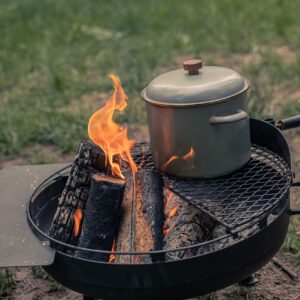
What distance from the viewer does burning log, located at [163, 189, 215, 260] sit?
225 cm

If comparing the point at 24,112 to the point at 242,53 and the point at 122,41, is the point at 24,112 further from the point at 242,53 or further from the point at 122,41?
the point at 242,53

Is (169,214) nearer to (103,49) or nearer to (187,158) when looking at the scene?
(187,158)

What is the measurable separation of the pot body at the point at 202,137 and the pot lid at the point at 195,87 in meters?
0.02

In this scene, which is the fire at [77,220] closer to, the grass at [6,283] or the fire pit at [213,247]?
the fire pit at [213,247]

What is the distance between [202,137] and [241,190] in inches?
12.3

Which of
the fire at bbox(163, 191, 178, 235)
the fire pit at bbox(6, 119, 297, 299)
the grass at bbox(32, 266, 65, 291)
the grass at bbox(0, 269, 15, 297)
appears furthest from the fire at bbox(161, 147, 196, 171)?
the grass at bbox(0, 269, 15, 297)

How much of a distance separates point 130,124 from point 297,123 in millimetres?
2286

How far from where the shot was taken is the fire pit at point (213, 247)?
195 cm

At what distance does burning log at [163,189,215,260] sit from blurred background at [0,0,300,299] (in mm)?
835

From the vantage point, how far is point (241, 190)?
2.31 meters

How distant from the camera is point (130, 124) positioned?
4.52 meters

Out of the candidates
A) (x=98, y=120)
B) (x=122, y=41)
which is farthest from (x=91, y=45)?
(x=98, y=120)

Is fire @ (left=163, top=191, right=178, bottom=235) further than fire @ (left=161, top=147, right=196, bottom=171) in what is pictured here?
Yes

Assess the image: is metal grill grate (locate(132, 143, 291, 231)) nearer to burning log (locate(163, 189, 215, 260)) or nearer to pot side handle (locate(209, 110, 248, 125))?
burning log (locate(163, 189, 215, 260))
